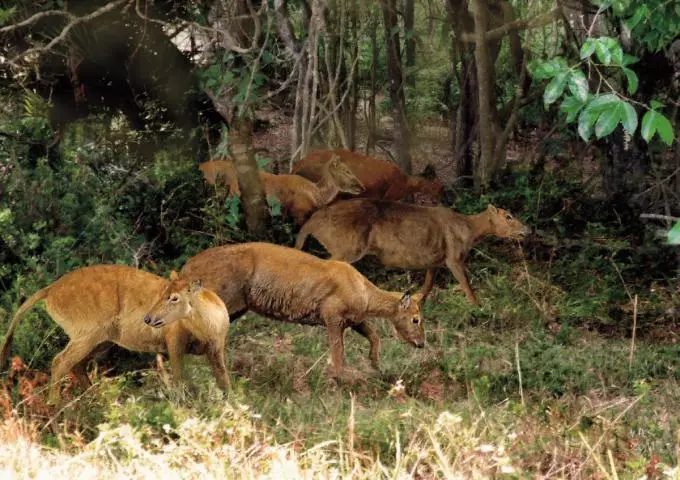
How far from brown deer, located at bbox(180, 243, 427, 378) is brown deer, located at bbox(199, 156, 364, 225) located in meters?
1.83

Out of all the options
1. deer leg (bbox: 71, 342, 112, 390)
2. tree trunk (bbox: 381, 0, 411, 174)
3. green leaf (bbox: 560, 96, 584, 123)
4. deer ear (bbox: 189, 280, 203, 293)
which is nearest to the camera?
green leaf (bbox: 560, 96, 584, 123)

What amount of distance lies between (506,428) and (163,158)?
5.45 meters

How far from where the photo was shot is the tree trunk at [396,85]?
13.2 metres

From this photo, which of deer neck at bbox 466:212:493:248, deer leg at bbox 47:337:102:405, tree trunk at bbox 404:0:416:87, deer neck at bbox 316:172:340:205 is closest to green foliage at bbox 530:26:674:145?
deer leg at bbox 47:337:102:405

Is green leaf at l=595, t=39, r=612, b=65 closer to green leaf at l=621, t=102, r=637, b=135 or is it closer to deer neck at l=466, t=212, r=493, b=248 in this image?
green leaf at l=621, t=102, r=637, b=135

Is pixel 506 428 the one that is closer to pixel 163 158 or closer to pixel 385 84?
pixel 163 158

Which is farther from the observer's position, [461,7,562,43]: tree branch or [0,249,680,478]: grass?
[461,7,562,43]: tree branch

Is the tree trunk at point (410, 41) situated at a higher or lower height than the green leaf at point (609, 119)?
lower

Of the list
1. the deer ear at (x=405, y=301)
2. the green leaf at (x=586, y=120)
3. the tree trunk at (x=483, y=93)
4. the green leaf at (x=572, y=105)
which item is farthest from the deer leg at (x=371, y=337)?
the tree trunk at (x=483, y=93)

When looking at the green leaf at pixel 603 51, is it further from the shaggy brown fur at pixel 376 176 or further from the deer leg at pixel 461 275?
the shaggy brown fur at pixel 376 176

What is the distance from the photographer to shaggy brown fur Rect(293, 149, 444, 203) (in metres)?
10.7

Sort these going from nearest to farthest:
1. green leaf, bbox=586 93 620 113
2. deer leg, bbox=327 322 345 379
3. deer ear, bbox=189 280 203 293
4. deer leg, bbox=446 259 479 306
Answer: green leaf, bbox=586 93 620 113
deer ear, bbox=189 280 203 293
deer leg, bbox=327 322 345 379
deer leg, bbox=446 259 479 306

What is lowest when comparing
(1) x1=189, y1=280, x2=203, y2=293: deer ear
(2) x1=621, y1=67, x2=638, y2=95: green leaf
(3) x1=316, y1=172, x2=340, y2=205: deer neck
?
(3) x1=316, y1=172, x2=340, y2=205: deer neck

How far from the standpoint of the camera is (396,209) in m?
9.67
